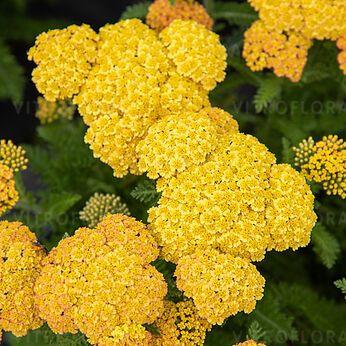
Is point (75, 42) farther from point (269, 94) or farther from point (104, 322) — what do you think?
point (104, 322)

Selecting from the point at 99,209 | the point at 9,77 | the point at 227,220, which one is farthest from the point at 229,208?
the point at 9,77

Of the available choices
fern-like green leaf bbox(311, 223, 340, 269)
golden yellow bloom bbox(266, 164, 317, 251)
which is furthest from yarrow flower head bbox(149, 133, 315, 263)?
→ fern-like green leaf bbox(311, 223, 340, 269)

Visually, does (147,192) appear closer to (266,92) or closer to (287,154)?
(287,154)

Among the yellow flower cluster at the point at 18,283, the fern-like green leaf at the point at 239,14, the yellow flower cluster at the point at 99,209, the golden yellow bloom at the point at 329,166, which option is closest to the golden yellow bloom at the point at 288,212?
the golden yellow bloom at the point at 329,166

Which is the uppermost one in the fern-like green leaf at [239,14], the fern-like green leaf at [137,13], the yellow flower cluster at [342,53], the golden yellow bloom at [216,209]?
the yellow flower cluster at [342,53]

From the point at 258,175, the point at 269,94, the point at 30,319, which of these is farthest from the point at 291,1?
the point at 30,319

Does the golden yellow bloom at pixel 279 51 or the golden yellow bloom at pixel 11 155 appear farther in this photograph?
the golden yellow bloom at pixel 279 51

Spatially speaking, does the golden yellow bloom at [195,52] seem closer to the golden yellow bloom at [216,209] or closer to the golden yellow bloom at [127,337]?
the golden yellow bloom at [216,209]
